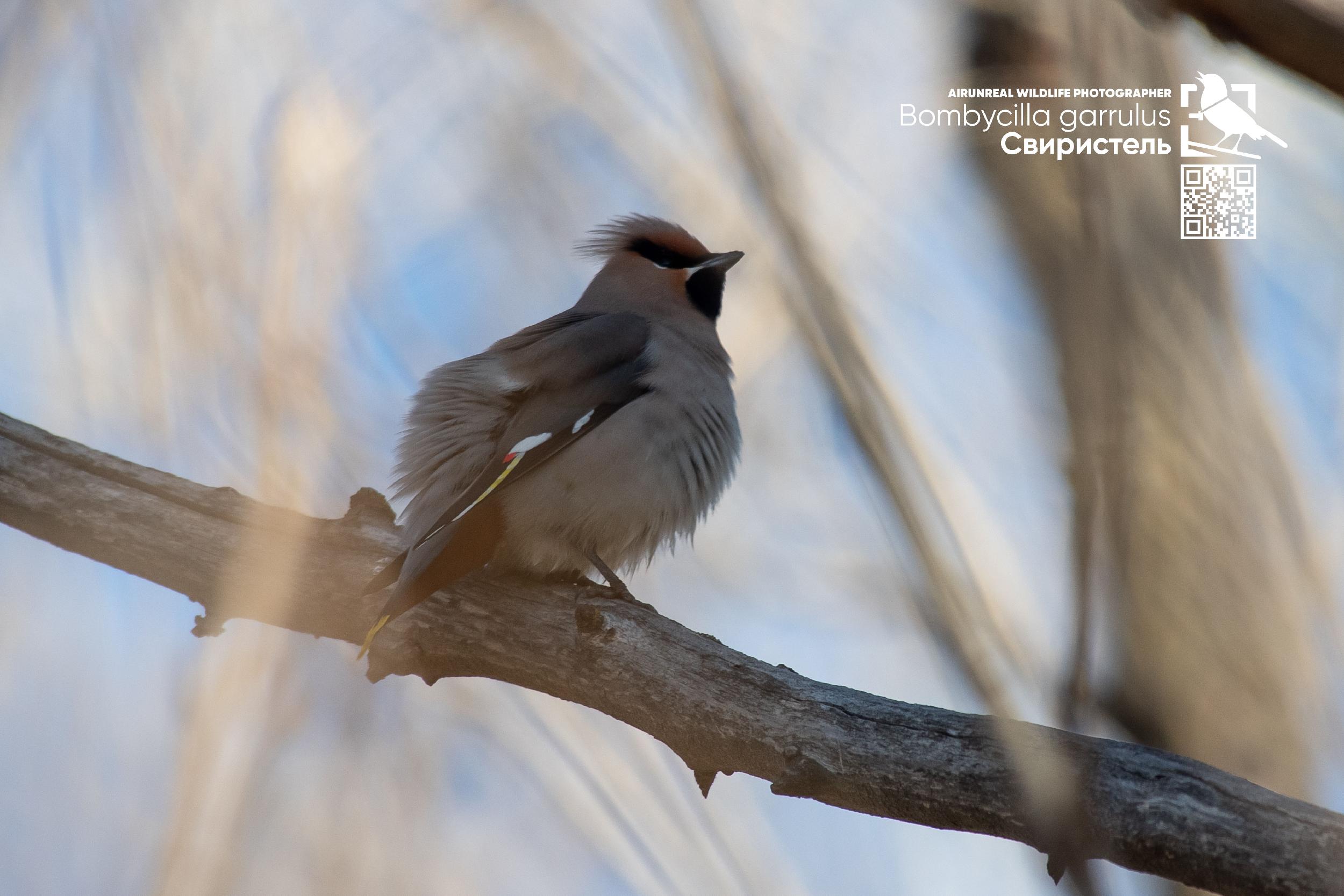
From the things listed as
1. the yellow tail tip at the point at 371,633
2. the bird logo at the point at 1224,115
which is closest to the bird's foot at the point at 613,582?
the yellow tail tip at the point at 371,633

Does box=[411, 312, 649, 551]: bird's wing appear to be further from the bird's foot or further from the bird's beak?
the bird's beak

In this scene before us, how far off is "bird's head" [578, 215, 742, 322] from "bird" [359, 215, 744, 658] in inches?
21.4

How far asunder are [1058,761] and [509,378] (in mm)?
2317

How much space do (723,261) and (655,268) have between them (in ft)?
1.03

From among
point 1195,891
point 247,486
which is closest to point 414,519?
point 247,486

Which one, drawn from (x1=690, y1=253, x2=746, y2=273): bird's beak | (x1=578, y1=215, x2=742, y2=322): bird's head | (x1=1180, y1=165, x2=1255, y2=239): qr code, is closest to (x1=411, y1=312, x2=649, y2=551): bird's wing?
(x1=578, y1=215, x2=742, y2=322): bird's head

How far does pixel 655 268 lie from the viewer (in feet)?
16.3

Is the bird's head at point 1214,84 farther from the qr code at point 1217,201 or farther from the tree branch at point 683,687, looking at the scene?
the tree branch at point 683,687

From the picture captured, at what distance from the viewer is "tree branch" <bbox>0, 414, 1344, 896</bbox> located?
82.0 inches

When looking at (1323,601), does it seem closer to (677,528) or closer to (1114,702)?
(1114,702)

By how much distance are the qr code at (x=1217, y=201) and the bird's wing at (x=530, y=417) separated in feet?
→ 5.94

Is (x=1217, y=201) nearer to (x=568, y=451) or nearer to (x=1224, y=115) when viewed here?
(x=1224, y=115)

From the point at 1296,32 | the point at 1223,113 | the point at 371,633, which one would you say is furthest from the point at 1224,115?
the point at 371,633

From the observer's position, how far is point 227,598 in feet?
10.5
